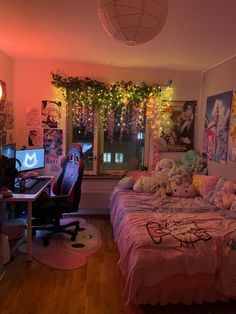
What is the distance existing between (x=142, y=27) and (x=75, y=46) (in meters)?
2.18

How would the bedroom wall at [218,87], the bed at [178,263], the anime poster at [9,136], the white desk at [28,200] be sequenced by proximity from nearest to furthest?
the bed at [178,263] → the white desk at [28,200] → the bedroom wall at [218,87] → the anime poster at [9,136]

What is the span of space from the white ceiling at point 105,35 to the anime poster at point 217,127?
0.55 m

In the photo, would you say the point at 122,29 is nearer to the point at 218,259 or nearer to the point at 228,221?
the point at 218,259

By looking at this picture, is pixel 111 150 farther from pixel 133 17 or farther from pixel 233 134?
pixel 133 17

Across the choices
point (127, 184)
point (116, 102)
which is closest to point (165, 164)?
point (127, 184)

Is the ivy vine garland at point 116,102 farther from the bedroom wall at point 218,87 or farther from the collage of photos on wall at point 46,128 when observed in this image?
the bedroom wall at point 218,87

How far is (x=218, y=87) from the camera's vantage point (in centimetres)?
382

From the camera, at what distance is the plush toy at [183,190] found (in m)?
3.63

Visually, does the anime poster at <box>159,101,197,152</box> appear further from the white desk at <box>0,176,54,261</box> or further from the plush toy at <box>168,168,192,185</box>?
the white desk at <box>0,176,54,261</box>

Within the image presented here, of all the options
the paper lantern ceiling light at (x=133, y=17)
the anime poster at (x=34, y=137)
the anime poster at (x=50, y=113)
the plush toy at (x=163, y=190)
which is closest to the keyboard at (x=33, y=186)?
the anime poster at (x=34, y=137)

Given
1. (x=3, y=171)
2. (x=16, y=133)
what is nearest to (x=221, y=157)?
(x=3, y=171)

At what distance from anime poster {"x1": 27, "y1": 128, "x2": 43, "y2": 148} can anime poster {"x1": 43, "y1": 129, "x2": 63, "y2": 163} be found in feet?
0.20

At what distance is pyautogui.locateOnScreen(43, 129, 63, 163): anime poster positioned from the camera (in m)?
4.25

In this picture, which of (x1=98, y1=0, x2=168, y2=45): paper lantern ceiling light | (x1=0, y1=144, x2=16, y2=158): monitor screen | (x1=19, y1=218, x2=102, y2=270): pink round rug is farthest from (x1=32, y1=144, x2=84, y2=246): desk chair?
(x1=98, y1=0, x2=168, y2=45): paper lantern ceiling light
